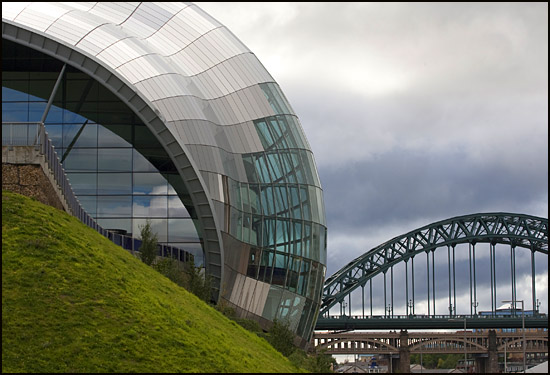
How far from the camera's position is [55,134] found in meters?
47.1

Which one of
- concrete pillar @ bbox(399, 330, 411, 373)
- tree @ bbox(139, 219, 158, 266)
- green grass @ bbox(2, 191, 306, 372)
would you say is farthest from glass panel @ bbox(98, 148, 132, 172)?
concrete pillar @ bbox(399, 330, 411, 373)

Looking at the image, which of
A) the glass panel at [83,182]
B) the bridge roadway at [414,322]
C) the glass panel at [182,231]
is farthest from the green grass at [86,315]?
the bridge roadway at [414,322]

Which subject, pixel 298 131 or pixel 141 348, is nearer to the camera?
pixel 141 348

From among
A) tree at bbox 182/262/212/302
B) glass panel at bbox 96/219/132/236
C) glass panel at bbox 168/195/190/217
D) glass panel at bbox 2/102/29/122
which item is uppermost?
glass panel at bbox 2/102/29/122

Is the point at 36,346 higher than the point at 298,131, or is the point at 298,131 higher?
the point at 298,131

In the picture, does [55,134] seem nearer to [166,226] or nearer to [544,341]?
[166,226]

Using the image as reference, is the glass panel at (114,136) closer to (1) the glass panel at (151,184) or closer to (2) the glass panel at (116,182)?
(2) the glass panel at (116,182)

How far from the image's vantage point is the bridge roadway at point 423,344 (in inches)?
5256

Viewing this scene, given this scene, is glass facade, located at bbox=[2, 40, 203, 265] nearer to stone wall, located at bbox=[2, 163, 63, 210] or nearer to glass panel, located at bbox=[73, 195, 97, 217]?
glass panel, located at bbox=[73, 195, 97, 217]

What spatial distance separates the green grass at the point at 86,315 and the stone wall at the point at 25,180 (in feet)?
6.56

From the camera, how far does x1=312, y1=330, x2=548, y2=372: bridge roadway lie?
13350 cm

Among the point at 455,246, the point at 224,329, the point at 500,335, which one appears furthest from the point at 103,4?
the point at 500,335

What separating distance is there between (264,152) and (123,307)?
22913 mm

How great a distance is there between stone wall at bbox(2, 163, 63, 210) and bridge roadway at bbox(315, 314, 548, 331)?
92.1 m
